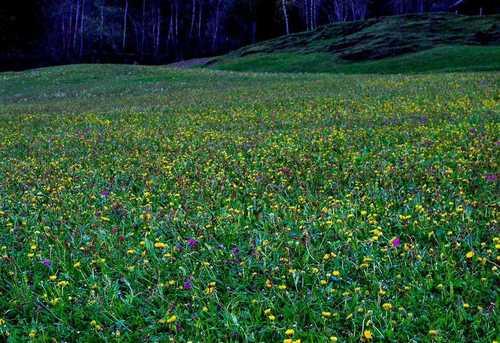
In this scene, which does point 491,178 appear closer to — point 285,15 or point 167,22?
point 167,22

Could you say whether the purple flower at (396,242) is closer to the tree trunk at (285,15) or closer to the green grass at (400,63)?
the green grass at (400,63)

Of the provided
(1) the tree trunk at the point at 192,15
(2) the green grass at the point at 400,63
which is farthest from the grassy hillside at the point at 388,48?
(1) the tree trunk at the point at 192,15

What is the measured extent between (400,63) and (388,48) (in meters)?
8.63

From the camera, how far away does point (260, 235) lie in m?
6.70

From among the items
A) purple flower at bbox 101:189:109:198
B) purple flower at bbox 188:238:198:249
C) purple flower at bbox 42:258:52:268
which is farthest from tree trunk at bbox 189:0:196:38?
purple flower at bbox 42:258:52:268

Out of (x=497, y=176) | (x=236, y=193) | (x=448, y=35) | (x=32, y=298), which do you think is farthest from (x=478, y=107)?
(x=448, y=35)

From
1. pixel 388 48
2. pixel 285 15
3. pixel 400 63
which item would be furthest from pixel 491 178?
pixel 285 15

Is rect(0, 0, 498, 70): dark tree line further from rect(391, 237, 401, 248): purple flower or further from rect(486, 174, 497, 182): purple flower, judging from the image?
rect(391, 237, 401, 248): purple flower

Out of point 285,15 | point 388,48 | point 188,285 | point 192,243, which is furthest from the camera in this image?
point 285,15

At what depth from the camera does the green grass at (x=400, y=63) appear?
44750 millimetres

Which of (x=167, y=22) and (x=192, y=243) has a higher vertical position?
(x=167, y=22)

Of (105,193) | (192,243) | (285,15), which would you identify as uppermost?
(285,15)

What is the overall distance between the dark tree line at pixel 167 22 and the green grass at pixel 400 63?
96.0 ft

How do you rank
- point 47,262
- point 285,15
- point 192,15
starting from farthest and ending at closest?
1. point 285,15
2. point 192,15
3. point 47,262
